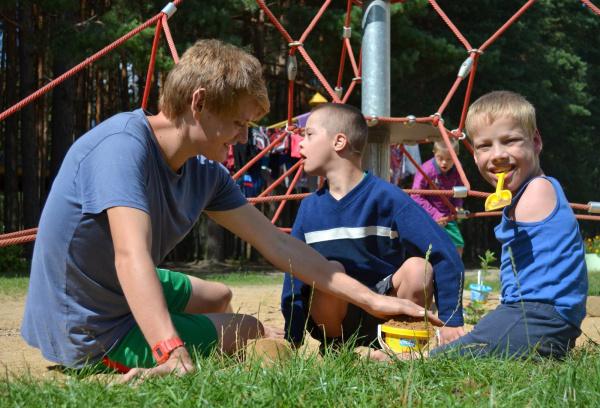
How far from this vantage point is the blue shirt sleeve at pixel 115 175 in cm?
183

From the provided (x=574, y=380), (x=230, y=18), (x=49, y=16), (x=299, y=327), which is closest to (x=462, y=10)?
(x=230, y=18)

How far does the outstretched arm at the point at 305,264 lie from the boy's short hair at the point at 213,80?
0.49 meters

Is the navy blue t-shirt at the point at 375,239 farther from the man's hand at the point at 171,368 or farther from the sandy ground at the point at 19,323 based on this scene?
the man's hand at the point at 171,368

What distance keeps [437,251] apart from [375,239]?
216 millimetres

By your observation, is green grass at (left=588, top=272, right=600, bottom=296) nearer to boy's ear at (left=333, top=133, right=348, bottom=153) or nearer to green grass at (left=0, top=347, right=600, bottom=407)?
boy's ear at (left=333, top=133, right=348, bottom=153)

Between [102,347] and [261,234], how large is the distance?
0.63 metres

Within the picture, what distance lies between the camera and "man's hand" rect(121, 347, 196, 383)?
1620mm

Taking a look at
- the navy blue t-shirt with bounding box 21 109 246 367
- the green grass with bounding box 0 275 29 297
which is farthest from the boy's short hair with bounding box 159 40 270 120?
the green grass with bounding box 0 275 29 297

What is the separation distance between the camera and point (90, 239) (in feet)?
6.70

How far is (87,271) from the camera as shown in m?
2.10

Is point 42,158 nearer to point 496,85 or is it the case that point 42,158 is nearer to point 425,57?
point 425,57

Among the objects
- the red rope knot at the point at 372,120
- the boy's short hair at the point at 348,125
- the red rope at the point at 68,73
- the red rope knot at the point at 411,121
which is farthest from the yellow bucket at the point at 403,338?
the red rope at the point at 68,73

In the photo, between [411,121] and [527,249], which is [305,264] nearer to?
[527,249]

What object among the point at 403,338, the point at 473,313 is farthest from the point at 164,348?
the point at 473,313
